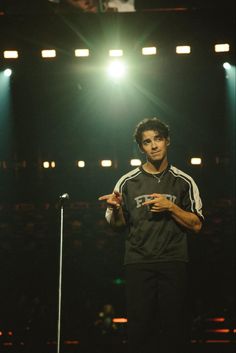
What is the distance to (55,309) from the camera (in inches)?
204

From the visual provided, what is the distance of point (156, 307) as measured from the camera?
8.91 ft

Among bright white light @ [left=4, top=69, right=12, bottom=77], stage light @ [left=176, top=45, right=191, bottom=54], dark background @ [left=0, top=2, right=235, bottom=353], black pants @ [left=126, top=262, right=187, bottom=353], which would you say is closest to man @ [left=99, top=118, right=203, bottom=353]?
black pants @ [left=126, top=262, right=187, bottom=353]

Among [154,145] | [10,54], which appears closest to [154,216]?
[154,145]

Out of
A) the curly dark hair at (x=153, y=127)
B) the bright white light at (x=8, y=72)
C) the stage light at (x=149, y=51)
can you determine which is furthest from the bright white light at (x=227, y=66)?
the curly dark hair at (x=153, y=127)

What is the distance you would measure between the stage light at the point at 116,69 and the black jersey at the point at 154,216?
3.39 metres

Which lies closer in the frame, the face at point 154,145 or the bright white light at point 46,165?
the face at point 154,145

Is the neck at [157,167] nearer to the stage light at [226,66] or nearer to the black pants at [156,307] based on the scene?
the black pants at [156,307]

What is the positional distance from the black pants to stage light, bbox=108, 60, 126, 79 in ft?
12.6

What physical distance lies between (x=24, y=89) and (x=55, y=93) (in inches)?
17.0

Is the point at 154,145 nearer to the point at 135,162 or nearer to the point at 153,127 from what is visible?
the point at 153,127

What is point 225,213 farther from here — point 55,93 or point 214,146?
point 55,93

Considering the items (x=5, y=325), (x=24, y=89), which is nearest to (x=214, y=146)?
(x=24, y=89)

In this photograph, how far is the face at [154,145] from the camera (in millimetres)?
2874

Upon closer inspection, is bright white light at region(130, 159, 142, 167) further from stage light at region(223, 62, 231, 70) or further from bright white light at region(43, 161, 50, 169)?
stage light at region(223, 62, 231, 70)
